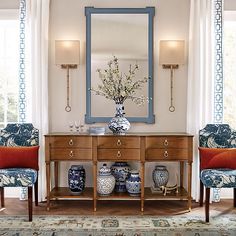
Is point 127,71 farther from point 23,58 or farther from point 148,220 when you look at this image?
point 148,220

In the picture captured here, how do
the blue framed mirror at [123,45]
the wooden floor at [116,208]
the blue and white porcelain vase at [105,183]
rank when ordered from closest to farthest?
the wooden floor at [116,208]
the blue and white porcelain vase at [105,183]
the blue framed mirror at [123,45]

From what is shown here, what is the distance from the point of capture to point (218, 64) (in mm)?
4473

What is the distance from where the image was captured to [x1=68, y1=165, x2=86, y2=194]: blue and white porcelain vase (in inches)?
167

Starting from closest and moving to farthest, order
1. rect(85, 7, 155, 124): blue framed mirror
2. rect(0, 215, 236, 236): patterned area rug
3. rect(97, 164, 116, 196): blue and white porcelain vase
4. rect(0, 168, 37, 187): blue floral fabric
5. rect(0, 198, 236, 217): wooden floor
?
1. rect(0, 215, 236, 236): patterned area rug
2. rect(0, 168, 37, 187): blue floral fabric
3. rect(0, 198, 236, 217): wooden floor
4. rect(97, 164, 116, 196): blue and white porcelain vase
5. rect(85, 7, 155, 124): blue framed mirror

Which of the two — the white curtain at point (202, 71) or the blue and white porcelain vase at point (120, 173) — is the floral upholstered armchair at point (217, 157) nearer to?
the white curtain at point (202, 71)

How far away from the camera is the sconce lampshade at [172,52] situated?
4.43m

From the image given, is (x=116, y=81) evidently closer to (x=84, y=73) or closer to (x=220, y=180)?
(x=84, y=73)

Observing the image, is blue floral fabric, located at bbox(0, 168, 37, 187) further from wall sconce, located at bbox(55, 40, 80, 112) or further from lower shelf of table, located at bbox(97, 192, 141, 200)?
wall sconce, located at bbox(55, 40, 80, 112)

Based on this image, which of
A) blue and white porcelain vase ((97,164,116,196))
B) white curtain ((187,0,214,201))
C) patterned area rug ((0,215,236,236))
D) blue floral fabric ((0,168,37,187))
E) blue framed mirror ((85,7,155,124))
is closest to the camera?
patterned area rug ((0,215,236,236))

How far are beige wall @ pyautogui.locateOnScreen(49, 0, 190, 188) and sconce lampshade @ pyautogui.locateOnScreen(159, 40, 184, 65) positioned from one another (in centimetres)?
15

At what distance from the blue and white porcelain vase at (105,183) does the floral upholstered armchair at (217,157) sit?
3.18 feet

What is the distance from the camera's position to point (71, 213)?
397 centimetres

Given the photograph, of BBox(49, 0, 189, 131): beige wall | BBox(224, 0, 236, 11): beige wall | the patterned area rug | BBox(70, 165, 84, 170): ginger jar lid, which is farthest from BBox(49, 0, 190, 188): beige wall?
the patterned area rug

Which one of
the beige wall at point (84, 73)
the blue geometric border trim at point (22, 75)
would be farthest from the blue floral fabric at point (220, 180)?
the blue geometric border trim at point (22, 75)
